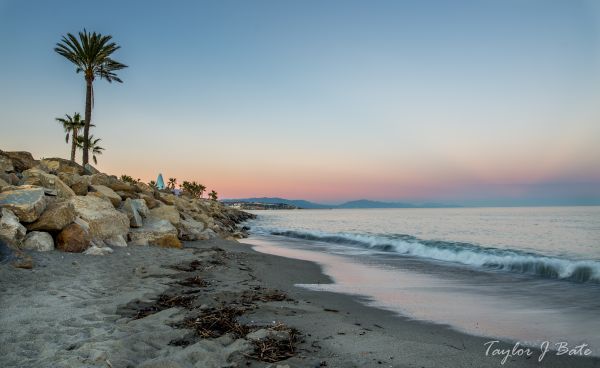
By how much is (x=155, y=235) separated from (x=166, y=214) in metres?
3.39

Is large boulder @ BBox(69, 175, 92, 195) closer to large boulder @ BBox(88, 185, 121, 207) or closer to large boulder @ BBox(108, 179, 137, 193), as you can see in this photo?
large boulder @ BBox(88, 185, 121, 207)

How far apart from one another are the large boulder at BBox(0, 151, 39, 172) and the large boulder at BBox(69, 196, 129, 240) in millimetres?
4711

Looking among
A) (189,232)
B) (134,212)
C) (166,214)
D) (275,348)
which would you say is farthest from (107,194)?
(275,348)

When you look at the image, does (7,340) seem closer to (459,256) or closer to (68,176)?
(68,176)

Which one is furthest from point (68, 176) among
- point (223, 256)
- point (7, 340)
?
point (7, 340)

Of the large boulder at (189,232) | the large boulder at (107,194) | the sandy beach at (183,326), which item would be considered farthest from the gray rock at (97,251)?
the large boulder at (189,232)

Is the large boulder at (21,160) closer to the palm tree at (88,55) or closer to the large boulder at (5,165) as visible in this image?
the large boulder at (5,165)

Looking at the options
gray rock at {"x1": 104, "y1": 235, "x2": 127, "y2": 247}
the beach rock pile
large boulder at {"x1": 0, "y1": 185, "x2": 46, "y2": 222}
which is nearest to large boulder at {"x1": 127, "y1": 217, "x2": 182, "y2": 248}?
the beach rock pile

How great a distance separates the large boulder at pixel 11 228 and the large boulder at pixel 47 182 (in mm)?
3099

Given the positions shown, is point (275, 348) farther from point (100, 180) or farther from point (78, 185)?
point (100, 180)

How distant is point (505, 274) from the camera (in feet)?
40.7

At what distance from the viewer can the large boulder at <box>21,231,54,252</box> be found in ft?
28.5

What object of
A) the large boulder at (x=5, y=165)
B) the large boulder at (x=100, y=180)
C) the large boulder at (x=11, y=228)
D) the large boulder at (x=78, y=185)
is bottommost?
the large boulder at (x=11, y=228)

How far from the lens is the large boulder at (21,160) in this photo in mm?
14168
